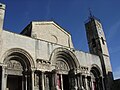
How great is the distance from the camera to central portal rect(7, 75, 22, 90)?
14197mm

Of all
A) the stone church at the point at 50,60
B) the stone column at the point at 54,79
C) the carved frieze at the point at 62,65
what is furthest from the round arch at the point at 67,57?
the stone column at the point at 54,79

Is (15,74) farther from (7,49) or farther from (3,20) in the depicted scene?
(3,20)

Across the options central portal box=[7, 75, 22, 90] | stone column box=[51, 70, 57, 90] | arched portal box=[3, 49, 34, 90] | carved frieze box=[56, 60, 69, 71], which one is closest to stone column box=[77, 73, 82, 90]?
carved frieze box=[56, 60, 69, 71]

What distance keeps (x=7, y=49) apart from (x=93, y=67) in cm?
941

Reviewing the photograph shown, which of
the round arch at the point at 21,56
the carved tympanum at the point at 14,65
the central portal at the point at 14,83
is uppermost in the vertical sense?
the round arch at the point at 21,56

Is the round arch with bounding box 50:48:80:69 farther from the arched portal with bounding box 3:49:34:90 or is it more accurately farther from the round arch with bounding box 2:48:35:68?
the arched portal with bounding box 3:49:34:90

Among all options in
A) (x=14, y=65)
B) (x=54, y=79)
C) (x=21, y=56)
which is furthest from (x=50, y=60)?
(x=14, y=65)

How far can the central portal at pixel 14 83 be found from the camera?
14197 millimetres

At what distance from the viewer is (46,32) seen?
18.0 metres

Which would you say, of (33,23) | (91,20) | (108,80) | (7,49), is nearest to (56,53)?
(33,23)

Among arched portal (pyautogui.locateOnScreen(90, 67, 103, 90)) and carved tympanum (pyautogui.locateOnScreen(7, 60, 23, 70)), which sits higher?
carved tympanum (pyautogui.locateOnScreen(7, 60, 23, 70))

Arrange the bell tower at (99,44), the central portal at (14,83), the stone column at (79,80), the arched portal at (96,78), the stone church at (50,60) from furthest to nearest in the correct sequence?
1. the bell tower at (99,44)
2. the arched portal at (96,78)
3. the stone column at (79,80)
4. the central portal at (14,83)
5. the stone church at (50,60)

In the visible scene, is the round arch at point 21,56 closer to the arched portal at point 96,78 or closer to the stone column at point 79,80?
the stone column at point 79,80

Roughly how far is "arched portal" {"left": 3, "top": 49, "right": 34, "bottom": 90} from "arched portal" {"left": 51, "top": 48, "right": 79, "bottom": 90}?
2441 mm
